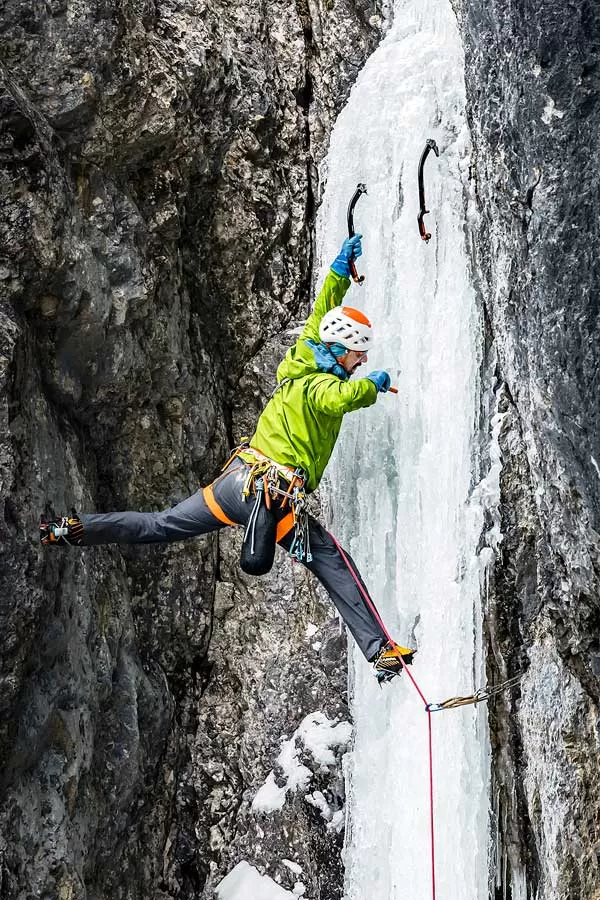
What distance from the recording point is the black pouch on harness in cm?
506

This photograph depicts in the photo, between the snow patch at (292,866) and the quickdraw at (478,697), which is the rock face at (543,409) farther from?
the snow patch at (292,866)

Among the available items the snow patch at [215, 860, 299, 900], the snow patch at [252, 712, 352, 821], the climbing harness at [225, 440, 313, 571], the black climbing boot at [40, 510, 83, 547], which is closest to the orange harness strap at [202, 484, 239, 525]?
the climbing harness at [225, 440, 313, 571]

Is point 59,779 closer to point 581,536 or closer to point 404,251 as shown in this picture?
point 581,536

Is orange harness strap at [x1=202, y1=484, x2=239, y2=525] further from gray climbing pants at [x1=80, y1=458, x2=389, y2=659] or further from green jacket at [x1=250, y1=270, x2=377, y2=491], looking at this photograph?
green jacket at [x1=250, y1=270, x2=377, y2=491]

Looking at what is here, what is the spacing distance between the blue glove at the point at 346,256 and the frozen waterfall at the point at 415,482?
2.13 feet

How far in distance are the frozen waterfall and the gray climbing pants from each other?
65 centimetres

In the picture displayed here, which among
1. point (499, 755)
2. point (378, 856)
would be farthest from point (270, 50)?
point (378, 856)

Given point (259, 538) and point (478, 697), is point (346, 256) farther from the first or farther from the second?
point (478, 697)

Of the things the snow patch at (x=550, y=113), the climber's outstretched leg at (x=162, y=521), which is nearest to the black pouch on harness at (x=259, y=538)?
the climber's outstretched leg at (x=162, y=521)

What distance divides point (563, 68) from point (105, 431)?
144 inches

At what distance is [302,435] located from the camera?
5156 mm

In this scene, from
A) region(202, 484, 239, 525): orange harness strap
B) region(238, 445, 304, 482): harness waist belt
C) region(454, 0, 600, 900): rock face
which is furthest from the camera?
region(202, 484, 239, 525): orange harness strap

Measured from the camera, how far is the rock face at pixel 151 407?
5.14 meters

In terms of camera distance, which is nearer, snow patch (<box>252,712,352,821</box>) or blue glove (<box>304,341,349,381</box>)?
blue glove (<box>304,341,349,381</box>)
